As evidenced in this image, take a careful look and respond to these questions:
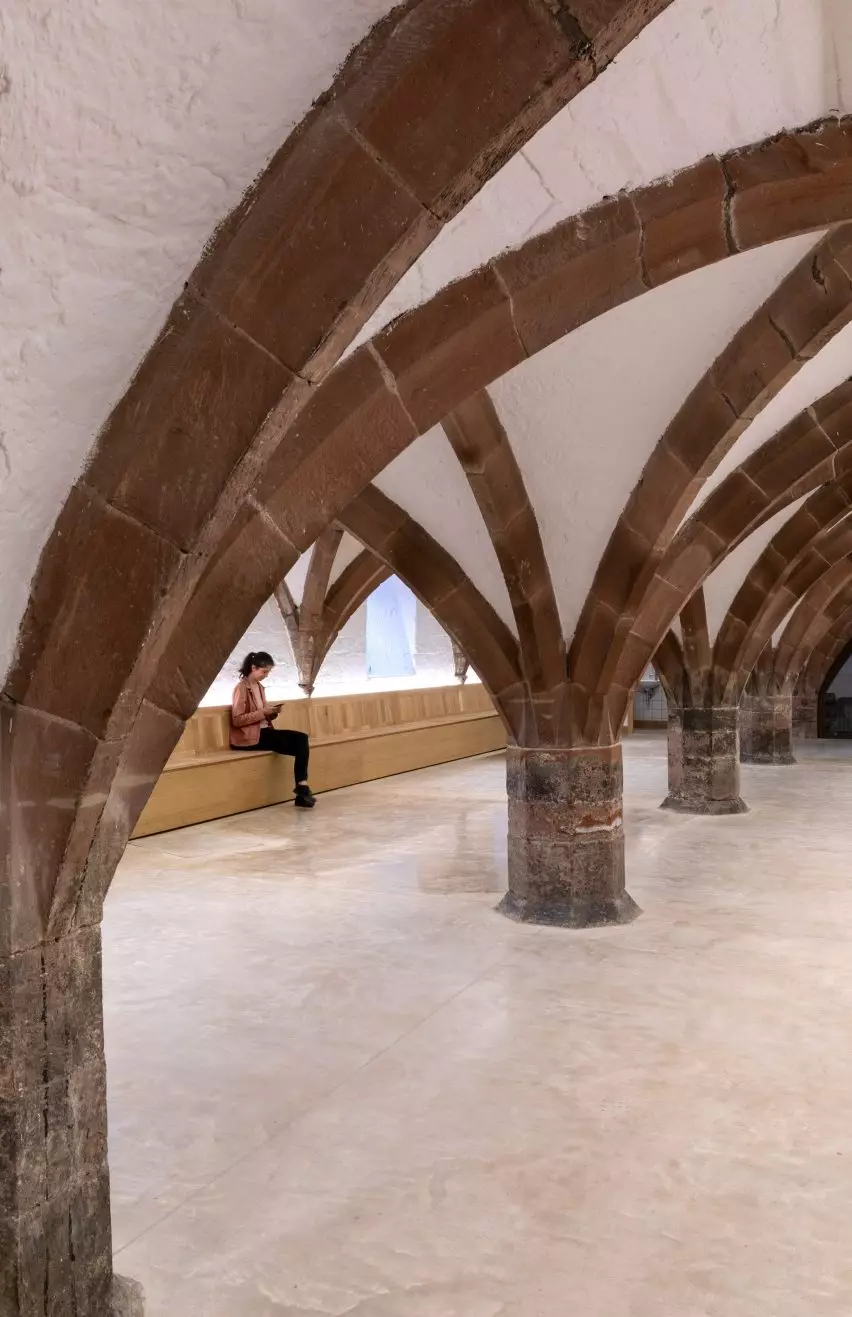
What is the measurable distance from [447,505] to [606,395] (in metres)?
0.90

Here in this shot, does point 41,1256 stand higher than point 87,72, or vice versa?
point 87,72

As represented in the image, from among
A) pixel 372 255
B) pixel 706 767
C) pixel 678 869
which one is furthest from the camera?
pixel 706 767

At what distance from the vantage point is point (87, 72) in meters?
1.54

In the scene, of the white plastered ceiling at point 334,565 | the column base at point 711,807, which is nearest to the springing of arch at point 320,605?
the white plastered ceiling at point 334,565

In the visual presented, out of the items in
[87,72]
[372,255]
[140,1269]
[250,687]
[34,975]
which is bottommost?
[140,1269]

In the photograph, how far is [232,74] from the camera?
5.26 ft

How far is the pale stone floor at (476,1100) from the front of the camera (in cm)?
219

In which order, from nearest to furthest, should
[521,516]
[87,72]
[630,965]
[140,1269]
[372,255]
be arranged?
1. [87,72]
2. [372,255]
3. [140,1269]
4. [630,965]
5. [521,516]

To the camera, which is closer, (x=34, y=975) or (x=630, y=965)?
(x=34, y=975)

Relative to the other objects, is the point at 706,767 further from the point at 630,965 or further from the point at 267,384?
the point at 267,384

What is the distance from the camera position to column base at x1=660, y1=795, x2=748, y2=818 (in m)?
7.76

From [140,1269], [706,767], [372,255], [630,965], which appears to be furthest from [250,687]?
[372,255]

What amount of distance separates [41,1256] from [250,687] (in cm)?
608

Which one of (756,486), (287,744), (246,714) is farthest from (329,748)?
(756,486)
